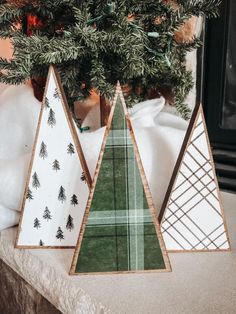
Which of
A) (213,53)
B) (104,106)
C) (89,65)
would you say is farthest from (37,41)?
(213,53)

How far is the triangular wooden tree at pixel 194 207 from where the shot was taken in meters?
0.60

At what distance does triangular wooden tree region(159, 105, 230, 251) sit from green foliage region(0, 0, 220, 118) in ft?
0.71

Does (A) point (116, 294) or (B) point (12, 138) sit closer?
(A) point (116, 294)

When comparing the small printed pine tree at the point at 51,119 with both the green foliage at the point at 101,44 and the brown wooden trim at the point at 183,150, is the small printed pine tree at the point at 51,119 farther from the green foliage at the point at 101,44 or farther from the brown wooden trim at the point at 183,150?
the brown wooden trim at the point at 183,150

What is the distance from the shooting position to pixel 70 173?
61cm

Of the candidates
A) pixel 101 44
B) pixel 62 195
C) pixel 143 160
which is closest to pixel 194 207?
pixel 143 160

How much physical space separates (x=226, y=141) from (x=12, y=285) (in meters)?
0.79

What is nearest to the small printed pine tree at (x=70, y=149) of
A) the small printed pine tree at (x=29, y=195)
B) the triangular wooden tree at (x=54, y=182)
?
the triangular wooden tree at (x=54, y=182)

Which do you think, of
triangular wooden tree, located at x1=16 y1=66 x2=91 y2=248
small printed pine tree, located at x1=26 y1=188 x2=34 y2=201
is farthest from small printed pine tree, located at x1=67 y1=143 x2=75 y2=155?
small printed pine tree, located at x1=26 y1=188 x2=34 y2=201

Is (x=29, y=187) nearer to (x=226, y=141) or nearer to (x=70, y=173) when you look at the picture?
(x=70, y=173)

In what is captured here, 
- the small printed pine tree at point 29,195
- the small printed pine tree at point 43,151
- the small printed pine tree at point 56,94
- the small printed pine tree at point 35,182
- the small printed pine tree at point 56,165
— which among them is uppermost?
the small printed pine tree at point 56,94

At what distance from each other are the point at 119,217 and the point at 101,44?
0.35 metres

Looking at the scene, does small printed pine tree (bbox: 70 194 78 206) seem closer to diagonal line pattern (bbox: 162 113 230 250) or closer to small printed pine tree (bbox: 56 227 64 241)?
small printed pine tree (bbox: 56 227 64 241)

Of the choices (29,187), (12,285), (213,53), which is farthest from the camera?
(213,53)
